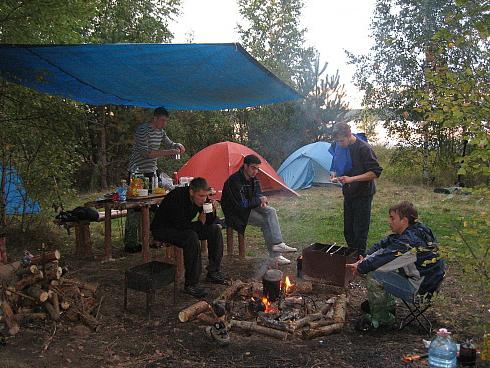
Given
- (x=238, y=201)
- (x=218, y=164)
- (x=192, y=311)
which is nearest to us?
(x=192, y=311)

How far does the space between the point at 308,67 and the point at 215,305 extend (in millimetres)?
12601

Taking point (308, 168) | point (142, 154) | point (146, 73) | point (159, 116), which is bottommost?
point (308, 168)

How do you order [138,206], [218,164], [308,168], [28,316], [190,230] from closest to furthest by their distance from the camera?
1. [28,316]
2. [190,230]
3. [138,206]
4. [218,164]
5. [308,168]

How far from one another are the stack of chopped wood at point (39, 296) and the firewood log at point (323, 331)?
1593 millimetres

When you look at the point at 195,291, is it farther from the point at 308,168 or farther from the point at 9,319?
the point at 308,168

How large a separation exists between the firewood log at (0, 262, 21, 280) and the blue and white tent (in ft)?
25.5

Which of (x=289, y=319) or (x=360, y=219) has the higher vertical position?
Result: (x=360, y=219)

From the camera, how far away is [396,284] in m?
3.13

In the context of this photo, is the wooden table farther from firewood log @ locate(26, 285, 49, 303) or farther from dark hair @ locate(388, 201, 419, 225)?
dark hair @ locate(388, 201, 419, 225)

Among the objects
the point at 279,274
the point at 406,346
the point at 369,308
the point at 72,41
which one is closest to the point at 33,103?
the point at 72,41

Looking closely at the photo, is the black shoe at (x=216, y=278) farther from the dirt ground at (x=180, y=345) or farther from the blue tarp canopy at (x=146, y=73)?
the blue tarp canopy at (x=146, y=73)

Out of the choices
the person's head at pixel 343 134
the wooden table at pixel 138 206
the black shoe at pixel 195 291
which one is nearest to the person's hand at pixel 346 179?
the person's head at pixel 343 134

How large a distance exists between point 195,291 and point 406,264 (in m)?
1.86

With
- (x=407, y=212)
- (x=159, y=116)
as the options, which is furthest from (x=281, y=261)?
(x=159, y=116)
